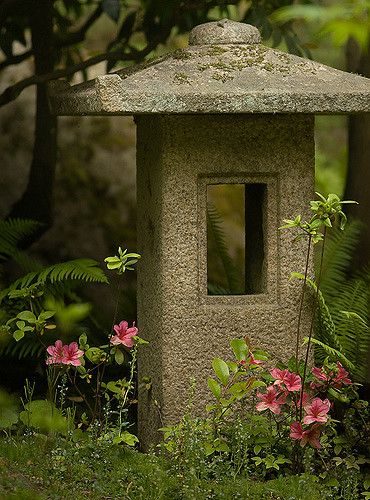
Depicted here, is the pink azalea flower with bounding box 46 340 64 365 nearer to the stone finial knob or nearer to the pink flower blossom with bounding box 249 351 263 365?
the pink flower blossom with bounding box 249 351 263 365

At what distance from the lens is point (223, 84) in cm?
397

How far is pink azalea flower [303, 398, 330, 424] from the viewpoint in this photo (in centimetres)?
392

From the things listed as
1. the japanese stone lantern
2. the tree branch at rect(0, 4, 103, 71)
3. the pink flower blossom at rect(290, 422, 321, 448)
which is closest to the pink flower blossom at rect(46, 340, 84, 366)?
the japanese stone lantern

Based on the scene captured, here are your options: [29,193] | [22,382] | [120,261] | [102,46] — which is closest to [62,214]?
[29,193]

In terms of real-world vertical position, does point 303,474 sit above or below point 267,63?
below

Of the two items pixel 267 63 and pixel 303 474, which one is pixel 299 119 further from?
pixel 303 474

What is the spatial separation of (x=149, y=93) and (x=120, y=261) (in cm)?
72

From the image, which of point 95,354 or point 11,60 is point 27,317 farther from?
point 11,60

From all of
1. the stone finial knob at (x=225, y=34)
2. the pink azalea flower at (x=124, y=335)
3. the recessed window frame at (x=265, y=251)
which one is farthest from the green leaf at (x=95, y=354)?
the stone finial knob at (x=225, y=34)

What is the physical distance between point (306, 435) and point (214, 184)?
3.91 ft

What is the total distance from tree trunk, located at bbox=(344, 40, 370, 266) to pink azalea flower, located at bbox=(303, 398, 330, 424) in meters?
2.39

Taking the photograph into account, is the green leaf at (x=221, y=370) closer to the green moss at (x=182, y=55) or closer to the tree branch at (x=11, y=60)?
the green moss at (x=182, y=55)

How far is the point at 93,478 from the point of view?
371 centimetres

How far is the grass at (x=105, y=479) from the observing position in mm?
3514
